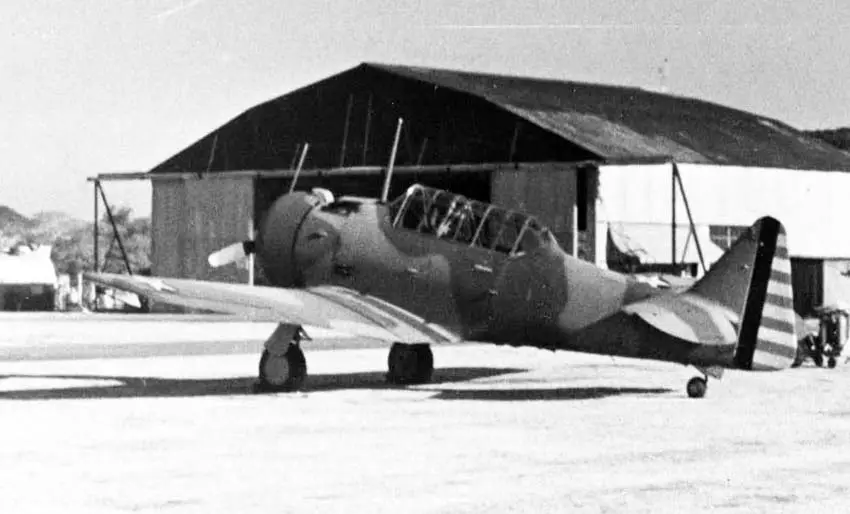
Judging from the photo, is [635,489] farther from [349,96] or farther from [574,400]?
[349,96]

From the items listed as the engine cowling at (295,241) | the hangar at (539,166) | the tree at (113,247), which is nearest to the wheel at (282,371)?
the engine cowling at (295,241)

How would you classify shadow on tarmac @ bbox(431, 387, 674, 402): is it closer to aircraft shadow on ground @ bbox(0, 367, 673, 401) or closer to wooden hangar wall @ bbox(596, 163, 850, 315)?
aircraft shadow on ground @ bbox(0, 367, 673, 401)

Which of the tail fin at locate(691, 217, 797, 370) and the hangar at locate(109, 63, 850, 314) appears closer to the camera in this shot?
the tail fin at locate(691, 217, 797, 370)

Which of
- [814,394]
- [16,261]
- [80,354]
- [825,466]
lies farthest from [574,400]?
[16,261]

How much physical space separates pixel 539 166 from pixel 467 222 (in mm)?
24006

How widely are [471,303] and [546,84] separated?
3486cm

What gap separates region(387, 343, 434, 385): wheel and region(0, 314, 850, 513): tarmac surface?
0.93 feet

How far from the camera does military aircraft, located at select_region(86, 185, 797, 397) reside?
1742 cm

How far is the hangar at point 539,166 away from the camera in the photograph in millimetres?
43094

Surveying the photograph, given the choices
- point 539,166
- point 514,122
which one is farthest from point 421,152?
point 539,166

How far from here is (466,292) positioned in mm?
18672

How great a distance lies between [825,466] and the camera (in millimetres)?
11922

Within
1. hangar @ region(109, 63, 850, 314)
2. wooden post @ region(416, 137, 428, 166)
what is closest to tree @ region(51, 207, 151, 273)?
hangar @ region(109, 63, 850, 314)

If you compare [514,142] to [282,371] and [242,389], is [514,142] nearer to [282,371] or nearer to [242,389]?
[242,389]
